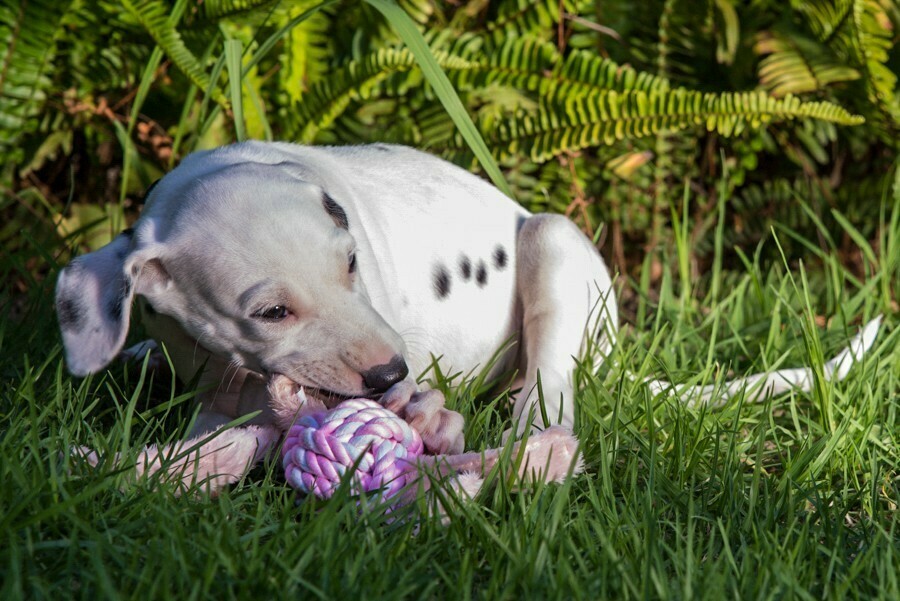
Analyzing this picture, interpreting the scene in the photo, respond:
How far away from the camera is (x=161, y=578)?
2.33m

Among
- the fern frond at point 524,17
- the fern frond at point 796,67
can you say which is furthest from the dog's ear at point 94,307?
the fern frond at point 796,67

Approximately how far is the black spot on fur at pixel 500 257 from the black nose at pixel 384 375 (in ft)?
4.20

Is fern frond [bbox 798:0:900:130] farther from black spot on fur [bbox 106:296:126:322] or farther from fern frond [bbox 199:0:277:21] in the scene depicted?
black spot on fur [bbox 106:296:126:322]

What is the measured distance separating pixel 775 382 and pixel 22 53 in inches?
163

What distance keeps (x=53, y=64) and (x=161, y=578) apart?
174 inches

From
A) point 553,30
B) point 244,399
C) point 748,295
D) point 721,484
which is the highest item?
point 553,30

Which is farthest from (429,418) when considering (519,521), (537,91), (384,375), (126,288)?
(537,91)

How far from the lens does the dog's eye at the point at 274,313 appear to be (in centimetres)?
313

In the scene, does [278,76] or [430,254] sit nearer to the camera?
[430,254]

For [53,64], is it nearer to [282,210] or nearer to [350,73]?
[350,73]

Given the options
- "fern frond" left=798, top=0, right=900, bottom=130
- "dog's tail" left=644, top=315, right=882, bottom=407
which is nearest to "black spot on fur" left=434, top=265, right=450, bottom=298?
"dog's tail" left=644, top=315, right=882, bottom=407

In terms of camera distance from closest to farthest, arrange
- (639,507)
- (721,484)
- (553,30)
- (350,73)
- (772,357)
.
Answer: (639,507) → (721,484) → (772,357) → (350,73) → (553,30)

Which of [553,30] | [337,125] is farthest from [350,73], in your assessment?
[553,30]

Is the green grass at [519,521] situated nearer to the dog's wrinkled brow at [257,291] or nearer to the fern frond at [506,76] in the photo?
the dog's wrinkled brow at [257,291]
